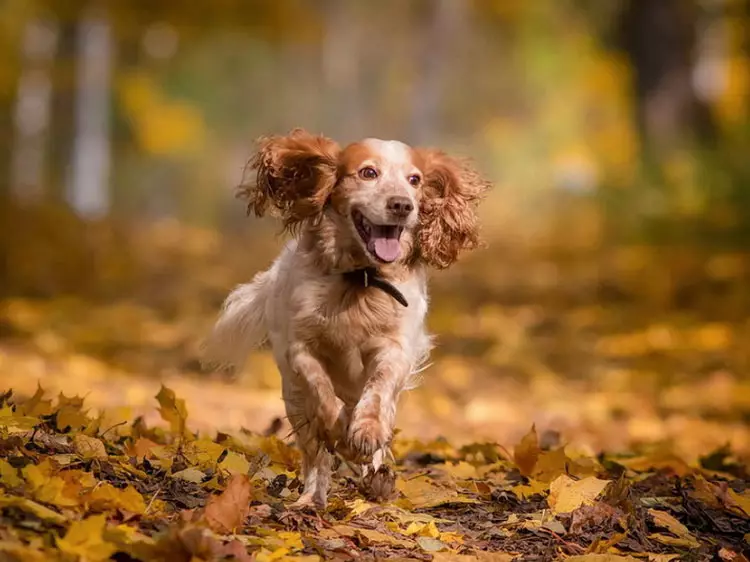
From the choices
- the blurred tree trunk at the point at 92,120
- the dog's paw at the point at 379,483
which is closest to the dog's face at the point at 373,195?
the dog's paw at the point at 379,483

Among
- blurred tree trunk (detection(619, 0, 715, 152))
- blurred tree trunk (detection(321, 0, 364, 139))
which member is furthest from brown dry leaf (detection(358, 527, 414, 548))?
blurred tree trunk (detection(321, 0, 364, 139))

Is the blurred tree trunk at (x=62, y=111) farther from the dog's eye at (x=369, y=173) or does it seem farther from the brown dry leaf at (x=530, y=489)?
the brown dry leaf at (x=530, y=489)

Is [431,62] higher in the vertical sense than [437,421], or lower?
higher

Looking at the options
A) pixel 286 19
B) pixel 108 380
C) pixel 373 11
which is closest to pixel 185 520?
pixel 108 380

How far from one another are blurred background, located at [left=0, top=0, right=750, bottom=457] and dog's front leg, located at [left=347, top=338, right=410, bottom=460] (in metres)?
1.33

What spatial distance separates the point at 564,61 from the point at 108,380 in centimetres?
3438

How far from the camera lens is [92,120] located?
3506cm

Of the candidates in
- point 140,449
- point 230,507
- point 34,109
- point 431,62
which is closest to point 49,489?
point 230,507

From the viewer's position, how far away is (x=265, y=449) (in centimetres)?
551

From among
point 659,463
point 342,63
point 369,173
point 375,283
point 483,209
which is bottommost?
point 659,463

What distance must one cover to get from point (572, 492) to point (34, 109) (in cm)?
3445

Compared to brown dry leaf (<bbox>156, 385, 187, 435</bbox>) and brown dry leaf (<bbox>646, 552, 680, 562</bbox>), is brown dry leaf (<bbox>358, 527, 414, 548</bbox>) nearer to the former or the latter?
brown dry leaf (<bbox>646, 552, 680, 562</bbox>)

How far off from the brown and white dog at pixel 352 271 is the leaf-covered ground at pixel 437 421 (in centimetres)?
34

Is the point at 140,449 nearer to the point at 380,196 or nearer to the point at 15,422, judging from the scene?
the point at 15,422
